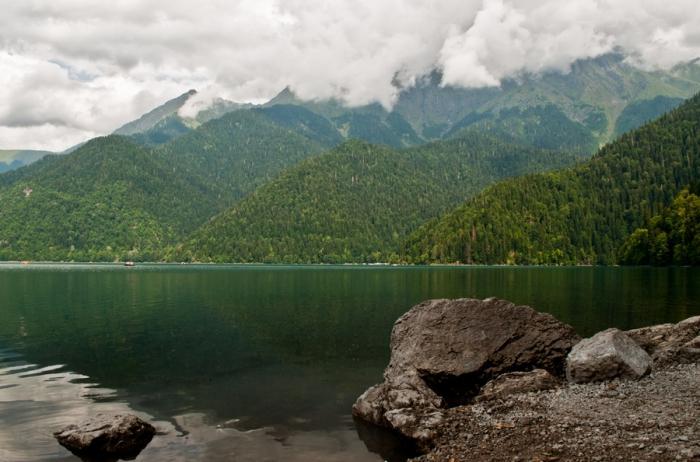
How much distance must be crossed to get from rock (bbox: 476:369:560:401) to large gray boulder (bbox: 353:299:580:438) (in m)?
1.26

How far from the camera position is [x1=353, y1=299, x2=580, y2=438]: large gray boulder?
94.6ft

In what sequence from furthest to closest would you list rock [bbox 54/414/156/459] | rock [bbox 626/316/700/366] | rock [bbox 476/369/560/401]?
1. rock [bbox 626/316/700/366]
2. rock [bbox 476/369/560/401]
3. rock [bbox 54/414/156/459]

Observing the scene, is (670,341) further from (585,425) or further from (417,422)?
(417,422)

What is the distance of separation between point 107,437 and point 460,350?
19.1 m

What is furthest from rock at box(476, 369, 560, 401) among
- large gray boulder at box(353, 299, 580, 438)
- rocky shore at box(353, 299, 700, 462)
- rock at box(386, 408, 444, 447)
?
rock at box(386, 408, 444, 447)

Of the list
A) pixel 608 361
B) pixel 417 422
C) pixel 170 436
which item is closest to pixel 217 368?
pixel 170 436

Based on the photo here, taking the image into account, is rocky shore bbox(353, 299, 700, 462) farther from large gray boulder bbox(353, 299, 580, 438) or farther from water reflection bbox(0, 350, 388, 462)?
water reflection bbox(0, 350, 388, 462)

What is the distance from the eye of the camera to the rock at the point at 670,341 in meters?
32.5

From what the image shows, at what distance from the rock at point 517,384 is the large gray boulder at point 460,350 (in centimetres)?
126

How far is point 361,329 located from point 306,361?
1606 centimetres

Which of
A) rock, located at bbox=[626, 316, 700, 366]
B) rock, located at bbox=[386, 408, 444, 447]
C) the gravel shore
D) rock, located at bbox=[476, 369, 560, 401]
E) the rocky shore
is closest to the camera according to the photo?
the gravel shore

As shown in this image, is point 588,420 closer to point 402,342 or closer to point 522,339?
point 522,339

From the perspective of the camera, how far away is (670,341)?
3528 centimetres

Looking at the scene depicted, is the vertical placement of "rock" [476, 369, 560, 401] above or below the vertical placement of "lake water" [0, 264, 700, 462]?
above
